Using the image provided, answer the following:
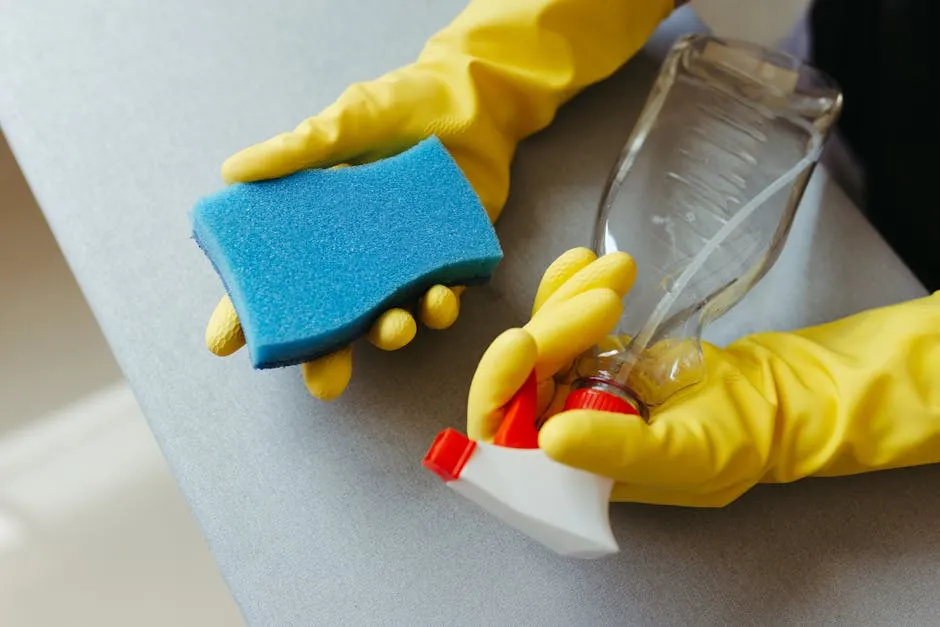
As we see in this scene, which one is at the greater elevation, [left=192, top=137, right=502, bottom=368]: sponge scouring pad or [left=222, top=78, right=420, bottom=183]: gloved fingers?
[left=222, top=78, right=420, bottom=183]: gloved fingers

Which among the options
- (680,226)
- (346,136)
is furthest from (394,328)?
(680,226)

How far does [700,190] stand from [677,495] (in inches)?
9.7

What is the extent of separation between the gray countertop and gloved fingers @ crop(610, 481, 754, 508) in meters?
0.02

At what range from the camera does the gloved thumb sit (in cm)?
51

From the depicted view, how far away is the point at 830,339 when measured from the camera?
1.77 feet

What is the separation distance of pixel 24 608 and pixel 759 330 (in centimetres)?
72

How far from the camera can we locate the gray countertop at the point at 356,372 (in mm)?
500

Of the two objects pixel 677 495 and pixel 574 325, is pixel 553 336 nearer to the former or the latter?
pixel 574 325

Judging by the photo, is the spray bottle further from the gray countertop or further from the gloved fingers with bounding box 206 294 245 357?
the gloved fingers with bounding box 206 294 245 357

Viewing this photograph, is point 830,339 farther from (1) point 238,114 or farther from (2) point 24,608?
(2) point 24,608

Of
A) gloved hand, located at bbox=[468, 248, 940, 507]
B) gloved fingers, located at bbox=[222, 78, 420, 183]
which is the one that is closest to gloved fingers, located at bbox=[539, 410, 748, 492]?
gloved hand, located at bbox=[468, 248, 940, 507]

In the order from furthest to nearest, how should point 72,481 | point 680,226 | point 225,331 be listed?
point 72,481 < point 680,226 < point 225,331

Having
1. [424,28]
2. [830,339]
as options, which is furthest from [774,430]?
[424,28]

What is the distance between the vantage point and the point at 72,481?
858mm
